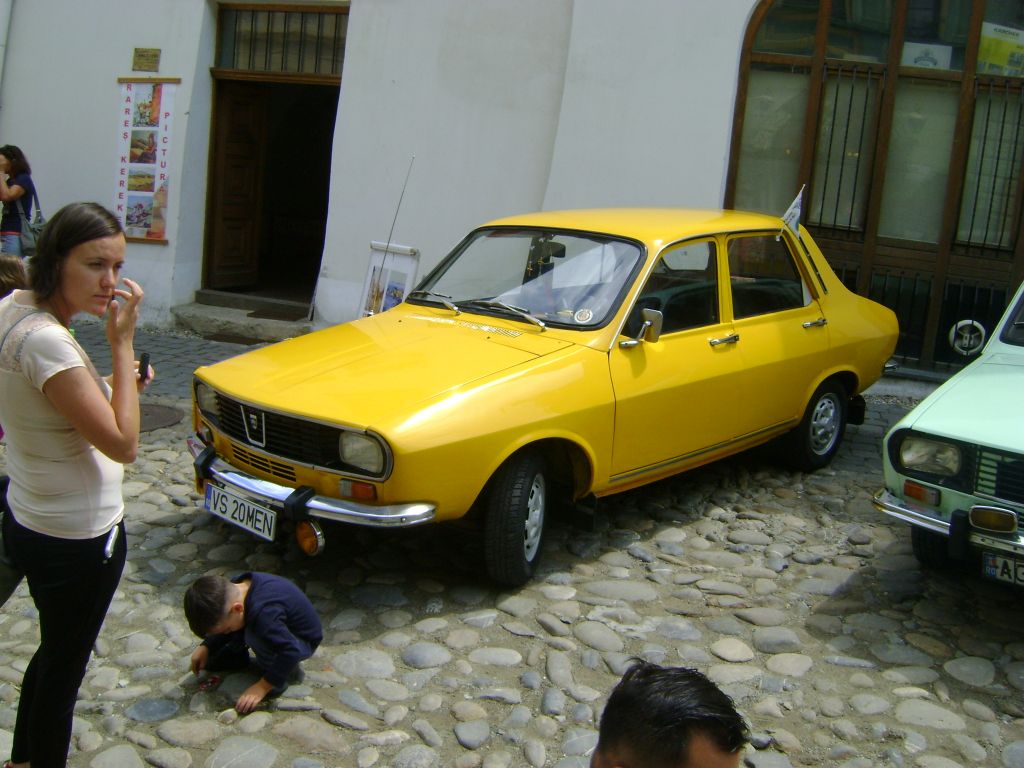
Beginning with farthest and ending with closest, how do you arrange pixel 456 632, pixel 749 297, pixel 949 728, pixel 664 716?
pixel 749 297
pixel 456 632
pixel 949 728
pixel 664 716

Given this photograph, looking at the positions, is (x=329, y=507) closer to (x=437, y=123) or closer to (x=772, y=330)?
(x=772, y=330)

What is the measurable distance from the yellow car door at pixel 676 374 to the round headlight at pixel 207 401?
1.94m

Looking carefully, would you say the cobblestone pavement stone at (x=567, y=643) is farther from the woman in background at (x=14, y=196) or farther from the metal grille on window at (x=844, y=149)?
the woman in background at (x=14, y=196)

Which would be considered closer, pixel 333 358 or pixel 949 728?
pixel 949 728

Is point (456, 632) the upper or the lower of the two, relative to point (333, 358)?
lower

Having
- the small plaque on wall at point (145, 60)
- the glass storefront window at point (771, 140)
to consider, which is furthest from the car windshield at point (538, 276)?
the small plaque on wall at point (145, 60)

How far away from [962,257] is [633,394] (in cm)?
543

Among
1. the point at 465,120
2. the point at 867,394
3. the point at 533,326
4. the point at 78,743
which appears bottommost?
the point at 78,743

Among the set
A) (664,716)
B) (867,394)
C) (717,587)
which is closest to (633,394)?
(717,587)

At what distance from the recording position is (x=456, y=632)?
455 centimetres

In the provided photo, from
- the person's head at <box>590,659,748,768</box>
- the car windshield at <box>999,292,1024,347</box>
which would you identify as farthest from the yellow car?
the person's head at <box>590,659,748,768</box>

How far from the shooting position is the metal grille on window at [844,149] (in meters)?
9.50

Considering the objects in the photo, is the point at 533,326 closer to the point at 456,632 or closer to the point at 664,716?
the point at 456,632

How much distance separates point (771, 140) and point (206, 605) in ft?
24.7
